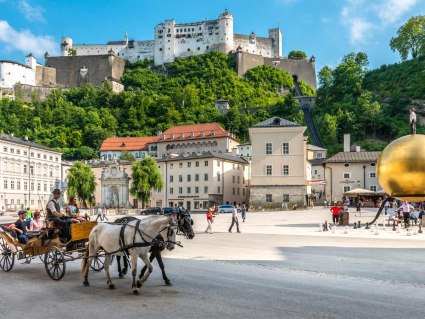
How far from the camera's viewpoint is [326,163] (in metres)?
65.9

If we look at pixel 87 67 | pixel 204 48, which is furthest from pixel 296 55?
pixel 87 67

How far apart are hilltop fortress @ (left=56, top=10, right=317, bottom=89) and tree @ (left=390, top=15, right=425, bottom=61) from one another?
103 feet

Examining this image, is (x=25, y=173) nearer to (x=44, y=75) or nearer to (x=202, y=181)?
(x=202, y=181)

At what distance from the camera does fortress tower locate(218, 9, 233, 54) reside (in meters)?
144

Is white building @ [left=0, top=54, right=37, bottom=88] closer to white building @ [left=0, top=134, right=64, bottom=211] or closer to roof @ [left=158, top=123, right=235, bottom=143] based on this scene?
white building @ [left=0, top=134, right=64, bottom=211]

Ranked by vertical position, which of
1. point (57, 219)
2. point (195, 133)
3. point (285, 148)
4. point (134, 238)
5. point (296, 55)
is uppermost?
point (296, 55)

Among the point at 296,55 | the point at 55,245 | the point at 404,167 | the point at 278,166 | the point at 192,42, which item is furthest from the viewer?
the point at 296,55

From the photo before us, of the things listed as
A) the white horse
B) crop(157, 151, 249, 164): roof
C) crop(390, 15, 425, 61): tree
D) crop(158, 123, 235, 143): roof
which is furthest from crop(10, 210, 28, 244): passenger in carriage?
crop(390, 15, 425, 61): tree

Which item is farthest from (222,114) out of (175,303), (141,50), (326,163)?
(175,303)

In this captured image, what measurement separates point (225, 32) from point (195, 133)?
2282 inches

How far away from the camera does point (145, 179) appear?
215ft

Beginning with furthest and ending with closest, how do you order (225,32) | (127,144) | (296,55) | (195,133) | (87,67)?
1. (296,55)
2. (225,32)
3. (87,67)
4. (127,144)
5. (195,133)

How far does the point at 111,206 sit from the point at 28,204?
14.2 m

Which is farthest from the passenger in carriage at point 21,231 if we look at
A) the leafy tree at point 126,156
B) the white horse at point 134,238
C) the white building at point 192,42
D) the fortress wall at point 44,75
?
the fortress wall at point 44,75
